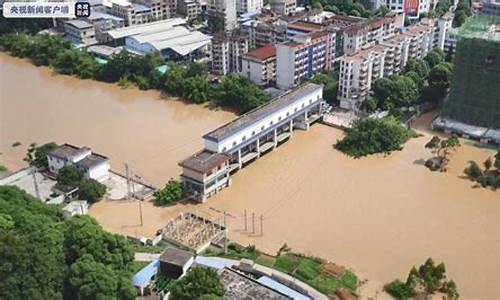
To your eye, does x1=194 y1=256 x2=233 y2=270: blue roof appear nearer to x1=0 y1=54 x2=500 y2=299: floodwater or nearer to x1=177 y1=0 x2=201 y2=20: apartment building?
x1=0 y1=54 x2=500 y2=299: floodwater

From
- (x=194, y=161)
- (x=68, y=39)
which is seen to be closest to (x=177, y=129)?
→ (x=194, y=161)

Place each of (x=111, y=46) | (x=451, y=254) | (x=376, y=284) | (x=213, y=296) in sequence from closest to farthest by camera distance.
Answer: (x=213, y=296) < (x=376, y=284) < (x=451, y=254) < (x=111, y=46)

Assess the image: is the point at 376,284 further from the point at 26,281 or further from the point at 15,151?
the point at 15,151

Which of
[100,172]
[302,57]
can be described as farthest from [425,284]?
[302,57]

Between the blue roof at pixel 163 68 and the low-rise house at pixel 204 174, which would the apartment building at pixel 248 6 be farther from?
the low-rise house at pixel 204 174

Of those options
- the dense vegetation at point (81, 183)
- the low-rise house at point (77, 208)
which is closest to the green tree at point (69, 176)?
the dense vegetation at point (81, 183)
